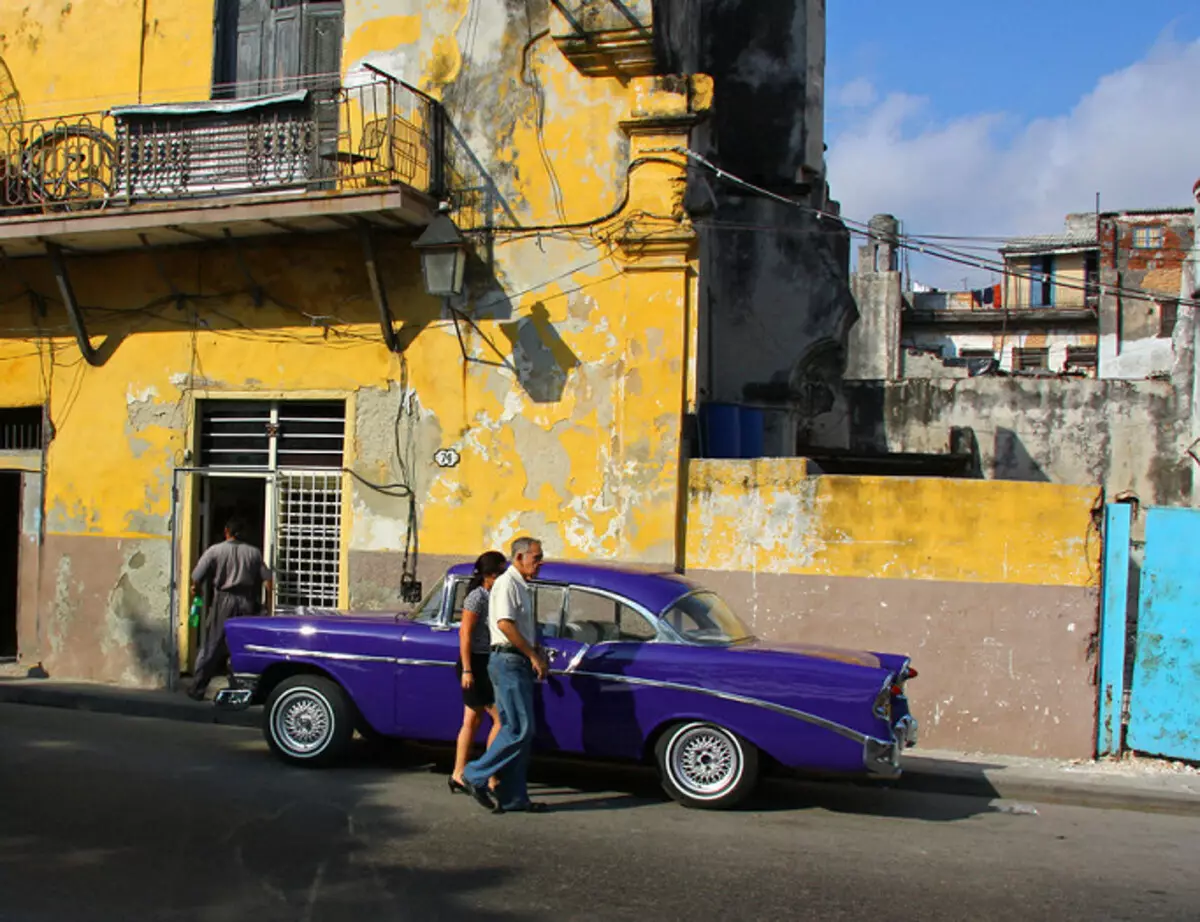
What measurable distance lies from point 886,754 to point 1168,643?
354 cm

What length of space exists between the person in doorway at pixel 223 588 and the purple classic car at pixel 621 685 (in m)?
2.30

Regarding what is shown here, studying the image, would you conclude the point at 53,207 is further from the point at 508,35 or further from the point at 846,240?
the point at 846,240

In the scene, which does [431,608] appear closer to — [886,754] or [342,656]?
[342,656]

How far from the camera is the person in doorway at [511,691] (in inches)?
281

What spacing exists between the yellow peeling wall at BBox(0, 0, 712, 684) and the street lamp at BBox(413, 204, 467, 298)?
1.92ft

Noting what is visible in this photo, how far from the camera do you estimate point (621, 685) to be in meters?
7.55

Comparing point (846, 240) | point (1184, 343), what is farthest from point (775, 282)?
point (1184, 343)

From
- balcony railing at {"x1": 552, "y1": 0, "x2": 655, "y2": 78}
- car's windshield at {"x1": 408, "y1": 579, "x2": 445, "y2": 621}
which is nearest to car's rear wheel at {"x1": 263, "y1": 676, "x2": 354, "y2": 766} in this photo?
car's windshield at {"x1": 408, "y1": 579, "x2": 445, "y2": 621}

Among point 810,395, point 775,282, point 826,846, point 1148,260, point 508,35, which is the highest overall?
point 1148,260

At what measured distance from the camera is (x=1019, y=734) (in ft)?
31.7

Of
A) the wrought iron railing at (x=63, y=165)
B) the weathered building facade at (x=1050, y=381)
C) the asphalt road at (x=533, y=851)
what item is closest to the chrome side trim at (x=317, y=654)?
the asphalt road at (x=533, y=851)

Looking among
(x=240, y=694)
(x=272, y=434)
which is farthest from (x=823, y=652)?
(x=272, y=434)

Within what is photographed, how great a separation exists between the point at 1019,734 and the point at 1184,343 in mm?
16264

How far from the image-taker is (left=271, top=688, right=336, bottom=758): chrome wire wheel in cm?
829
